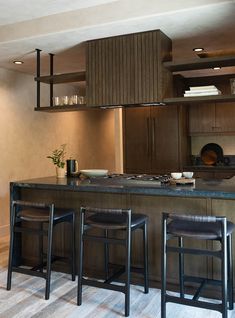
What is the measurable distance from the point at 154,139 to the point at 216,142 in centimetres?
117

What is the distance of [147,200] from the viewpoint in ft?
10.2

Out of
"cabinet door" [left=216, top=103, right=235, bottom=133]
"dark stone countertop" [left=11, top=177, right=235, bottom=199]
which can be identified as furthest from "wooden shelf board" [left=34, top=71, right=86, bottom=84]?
"cabinet door" [left=216, top=103, right=235, bottom=133]

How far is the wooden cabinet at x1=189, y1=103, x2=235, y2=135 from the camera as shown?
564 cm

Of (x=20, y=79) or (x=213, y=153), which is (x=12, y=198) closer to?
(x=20, y=79)

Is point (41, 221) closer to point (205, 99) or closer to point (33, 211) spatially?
point (33, 211)

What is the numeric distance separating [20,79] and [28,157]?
1240 mm

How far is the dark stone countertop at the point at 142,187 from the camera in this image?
2703mm

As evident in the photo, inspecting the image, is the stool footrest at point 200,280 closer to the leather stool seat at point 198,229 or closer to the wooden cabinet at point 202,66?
the leather stool seat at point 198,229

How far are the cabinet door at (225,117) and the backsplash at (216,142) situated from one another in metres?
0.37

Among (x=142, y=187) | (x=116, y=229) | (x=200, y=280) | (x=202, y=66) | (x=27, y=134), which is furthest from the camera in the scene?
(x=27, y=134)

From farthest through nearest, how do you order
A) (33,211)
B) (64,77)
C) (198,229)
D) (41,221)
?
1. (64,77)
2. (33,211)
3. (41,221)
4. (198,229)

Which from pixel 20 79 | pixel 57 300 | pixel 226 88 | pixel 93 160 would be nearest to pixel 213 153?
pixel 226 88

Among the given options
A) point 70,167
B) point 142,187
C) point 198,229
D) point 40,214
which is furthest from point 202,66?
point 40,214

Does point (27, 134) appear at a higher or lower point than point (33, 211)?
higher
